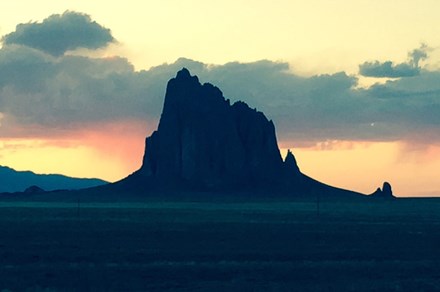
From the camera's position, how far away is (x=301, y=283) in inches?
1672

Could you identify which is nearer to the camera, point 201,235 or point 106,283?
point 106,283

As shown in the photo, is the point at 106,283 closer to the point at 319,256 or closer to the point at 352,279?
the point at 352,279

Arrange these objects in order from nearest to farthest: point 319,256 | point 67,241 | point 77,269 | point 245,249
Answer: point 77,269 → point 319,256 → point 245,249 → point 67,241

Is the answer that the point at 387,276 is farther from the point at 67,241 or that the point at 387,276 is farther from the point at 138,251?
the point at 67,241

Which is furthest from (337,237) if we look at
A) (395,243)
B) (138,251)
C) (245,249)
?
(138,251)

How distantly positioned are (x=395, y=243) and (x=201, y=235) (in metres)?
17.8

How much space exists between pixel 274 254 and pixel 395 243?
1667cm

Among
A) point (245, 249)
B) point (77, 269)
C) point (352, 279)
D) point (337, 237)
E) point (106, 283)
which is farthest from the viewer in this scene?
point (337, 237)

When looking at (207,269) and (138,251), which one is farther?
(138,251)

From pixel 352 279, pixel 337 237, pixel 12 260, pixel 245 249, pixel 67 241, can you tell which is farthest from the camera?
pixel 337 237

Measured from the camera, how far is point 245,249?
63.0m

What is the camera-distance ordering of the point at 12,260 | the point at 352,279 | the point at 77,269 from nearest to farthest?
the point at 352,279 → the point at 77,269 → the point at 12,260

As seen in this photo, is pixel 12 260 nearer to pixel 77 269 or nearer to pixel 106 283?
pixel 77 269

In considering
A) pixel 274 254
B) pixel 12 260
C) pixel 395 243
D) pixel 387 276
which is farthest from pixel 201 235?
pixel 387 276
